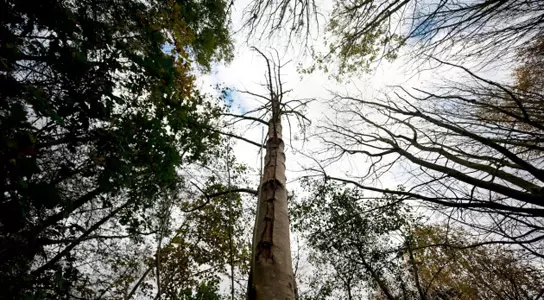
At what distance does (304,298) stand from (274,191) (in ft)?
35.0

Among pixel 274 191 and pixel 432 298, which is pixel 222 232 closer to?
pixel 274 191

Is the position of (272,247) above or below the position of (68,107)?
below

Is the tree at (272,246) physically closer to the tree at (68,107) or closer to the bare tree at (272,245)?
the bare tree at (272,245)

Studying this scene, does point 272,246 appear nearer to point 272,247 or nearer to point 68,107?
point 272,247

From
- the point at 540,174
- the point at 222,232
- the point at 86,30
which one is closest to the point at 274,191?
the point at 86,30

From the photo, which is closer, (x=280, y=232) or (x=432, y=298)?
(x=280, y=232)

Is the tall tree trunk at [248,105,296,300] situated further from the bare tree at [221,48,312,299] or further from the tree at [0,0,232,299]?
the tree at [0,0,232,299]

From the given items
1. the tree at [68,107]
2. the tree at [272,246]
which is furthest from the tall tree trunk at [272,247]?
the tree at [68,107]

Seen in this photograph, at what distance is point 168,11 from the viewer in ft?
9.98

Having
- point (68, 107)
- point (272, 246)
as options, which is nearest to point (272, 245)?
point (272, 246)

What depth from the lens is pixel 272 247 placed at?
1.09 metres

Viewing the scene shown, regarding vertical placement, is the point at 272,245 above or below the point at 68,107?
below

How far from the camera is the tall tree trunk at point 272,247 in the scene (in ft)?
2.96

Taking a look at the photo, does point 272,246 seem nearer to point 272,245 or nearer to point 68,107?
point 272,245
